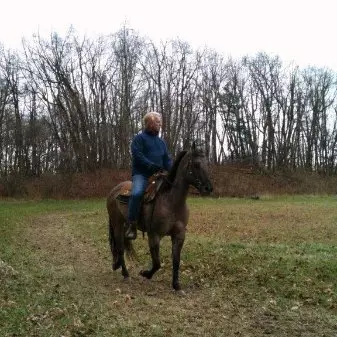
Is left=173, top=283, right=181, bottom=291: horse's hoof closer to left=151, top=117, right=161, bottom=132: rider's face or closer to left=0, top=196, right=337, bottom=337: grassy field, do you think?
left=0, top=196, right=337, bottom=337: grassy field

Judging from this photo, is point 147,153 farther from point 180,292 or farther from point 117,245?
point 180,292

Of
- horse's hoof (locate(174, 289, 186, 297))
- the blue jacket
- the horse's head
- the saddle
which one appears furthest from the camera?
the blue jacket

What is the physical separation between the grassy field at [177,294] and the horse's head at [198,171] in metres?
1.79

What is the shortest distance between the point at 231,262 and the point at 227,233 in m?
6.58

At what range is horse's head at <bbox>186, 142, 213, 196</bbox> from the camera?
7.82 m

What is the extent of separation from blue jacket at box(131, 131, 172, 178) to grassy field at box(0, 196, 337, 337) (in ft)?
6.97

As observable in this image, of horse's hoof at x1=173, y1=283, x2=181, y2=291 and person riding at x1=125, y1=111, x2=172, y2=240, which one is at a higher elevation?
person riding at x1=125, y1=111, x2=172, y2=240

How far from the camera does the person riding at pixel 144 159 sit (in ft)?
27.8

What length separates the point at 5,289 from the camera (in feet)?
25.7

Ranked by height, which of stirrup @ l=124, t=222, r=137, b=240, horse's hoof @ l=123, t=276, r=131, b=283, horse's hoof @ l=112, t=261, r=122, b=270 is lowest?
horse's hoof @ l=123, t=276, r=131, b=283

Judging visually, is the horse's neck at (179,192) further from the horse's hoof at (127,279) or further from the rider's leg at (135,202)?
the horse's hoof at (127,279)

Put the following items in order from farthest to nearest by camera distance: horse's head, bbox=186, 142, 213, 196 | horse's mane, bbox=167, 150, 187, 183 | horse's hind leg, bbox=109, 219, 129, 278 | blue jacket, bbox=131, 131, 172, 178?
horse's hind leg, bbox=109, 219, 129, 278
blue jacket, bbox=131, 131, 172, 178
horse's mane, bbox=167, 150, 187, 183
horse's head, bbox=186, 142, 213, 196

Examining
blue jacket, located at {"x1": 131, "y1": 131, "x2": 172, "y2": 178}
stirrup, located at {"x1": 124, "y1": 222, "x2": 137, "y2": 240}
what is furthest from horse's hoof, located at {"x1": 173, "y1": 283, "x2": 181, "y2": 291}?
blue jacket, located at {"x1": 131, "y1": 131, "x2": 172, "y2": 178}

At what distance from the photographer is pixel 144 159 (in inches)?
333
